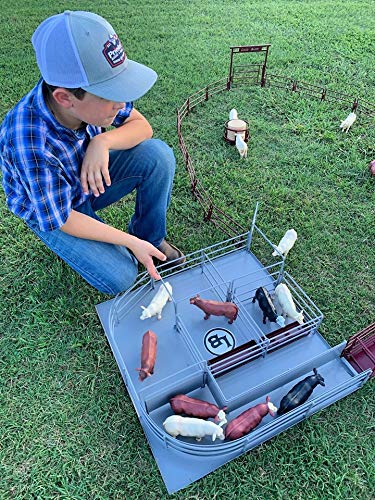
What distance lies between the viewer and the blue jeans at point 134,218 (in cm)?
206

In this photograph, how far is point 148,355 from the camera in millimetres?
2021

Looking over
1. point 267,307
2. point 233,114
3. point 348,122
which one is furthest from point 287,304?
point 348,122

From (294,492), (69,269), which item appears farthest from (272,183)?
(294,492)

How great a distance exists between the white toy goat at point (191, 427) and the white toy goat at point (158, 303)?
58 cm

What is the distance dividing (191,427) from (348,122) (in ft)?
9.41

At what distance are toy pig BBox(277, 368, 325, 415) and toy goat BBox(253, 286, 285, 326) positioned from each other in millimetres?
353

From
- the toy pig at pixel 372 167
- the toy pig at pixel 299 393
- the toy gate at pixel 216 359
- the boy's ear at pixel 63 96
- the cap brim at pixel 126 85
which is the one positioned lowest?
the toy gate at pixel 216 359

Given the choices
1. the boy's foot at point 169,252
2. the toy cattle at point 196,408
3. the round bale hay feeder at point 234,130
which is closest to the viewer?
the toy cattle at point 196,408

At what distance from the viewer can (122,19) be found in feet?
16.5

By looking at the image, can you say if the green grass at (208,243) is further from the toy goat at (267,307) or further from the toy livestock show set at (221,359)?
the toy goat at (267,307)

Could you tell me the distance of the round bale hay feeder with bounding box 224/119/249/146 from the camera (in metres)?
3.38

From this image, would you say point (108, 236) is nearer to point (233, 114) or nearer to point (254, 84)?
point (233, 114)

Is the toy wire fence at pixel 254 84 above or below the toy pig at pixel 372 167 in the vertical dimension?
above

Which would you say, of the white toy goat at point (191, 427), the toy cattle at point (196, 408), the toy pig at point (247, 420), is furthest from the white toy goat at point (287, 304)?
the white toy goat at point (191, 427)
